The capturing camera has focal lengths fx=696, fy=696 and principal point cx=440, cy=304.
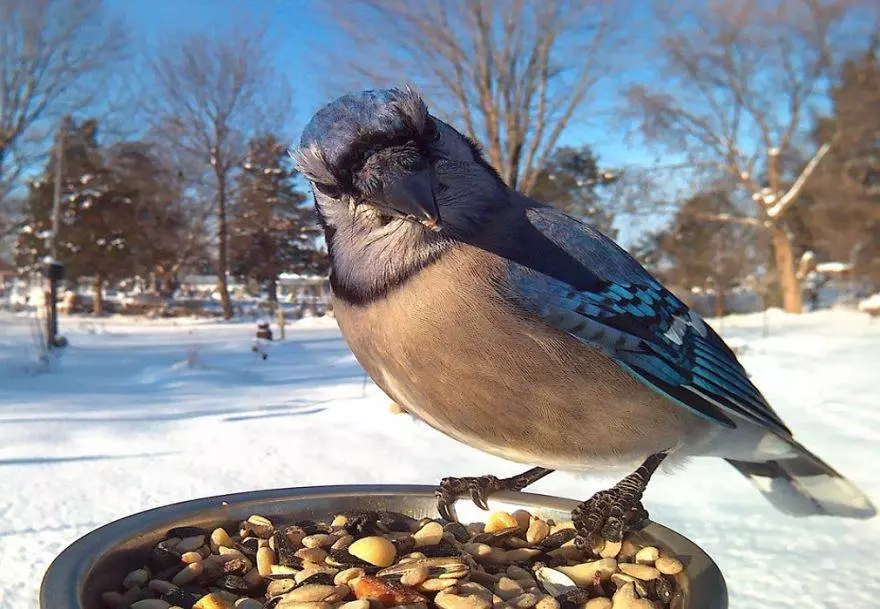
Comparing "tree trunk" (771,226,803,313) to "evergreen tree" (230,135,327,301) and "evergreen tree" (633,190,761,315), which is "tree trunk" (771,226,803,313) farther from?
"evergreen tree" (230,135,327,301)

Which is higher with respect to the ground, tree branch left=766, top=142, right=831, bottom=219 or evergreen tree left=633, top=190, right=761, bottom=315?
tree branch left=766, top=142, right=831, bottom=219

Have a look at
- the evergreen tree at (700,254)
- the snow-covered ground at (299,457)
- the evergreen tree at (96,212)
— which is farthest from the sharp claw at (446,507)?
the evergreen tree at (700,254)

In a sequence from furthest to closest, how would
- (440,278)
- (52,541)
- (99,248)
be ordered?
(99,248) → (52,541) → (440,278)

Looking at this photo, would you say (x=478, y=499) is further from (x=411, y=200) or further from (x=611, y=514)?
(x=411, y=200)

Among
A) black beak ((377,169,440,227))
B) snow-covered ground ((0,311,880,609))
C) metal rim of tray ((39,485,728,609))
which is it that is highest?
black beak ((377,169,440,227))

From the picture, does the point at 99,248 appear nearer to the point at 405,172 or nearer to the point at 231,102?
the point at 231,102

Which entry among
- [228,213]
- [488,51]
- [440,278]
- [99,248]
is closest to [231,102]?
[228,213]

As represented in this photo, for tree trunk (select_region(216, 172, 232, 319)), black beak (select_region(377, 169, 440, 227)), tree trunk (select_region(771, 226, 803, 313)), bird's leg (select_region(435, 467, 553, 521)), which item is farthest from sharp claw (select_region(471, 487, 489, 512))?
tree trunk (select_region(771, 226, 803, 313))
